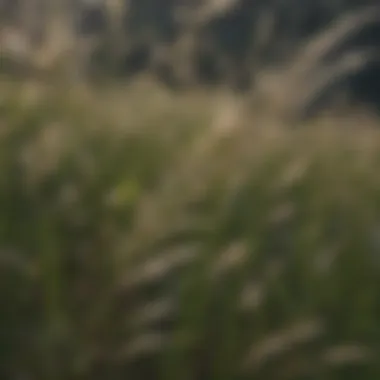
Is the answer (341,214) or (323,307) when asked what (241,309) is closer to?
(323,307)

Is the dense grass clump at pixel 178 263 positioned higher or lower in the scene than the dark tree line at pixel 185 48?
lower

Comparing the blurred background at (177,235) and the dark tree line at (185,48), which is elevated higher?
the dark tree line at (185,48)

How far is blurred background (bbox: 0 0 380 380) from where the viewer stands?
170cm

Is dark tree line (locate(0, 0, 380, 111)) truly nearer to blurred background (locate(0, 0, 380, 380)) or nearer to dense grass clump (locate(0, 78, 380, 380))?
blurred background (locate(0, 0, 380, 380))

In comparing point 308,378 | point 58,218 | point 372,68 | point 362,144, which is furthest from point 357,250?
point 372,68

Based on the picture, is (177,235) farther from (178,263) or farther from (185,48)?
(185,48)

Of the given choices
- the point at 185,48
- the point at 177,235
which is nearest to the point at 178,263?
Result: the point at 177,235

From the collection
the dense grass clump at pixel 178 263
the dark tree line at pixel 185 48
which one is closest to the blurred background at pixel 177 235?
the dense grass clump at pixel 178 263

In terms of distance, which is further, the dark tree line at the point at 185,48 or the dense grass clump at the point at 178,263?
the dark tree line at the point at 185,48

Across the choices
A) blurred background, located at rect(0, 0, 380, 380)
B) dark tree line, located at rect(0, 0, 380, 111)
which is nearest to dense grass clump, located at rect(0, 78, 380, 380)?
blurred background, located at rect(0, 0, 380, 380)

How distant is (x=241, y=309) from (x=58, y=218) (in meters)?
0.38

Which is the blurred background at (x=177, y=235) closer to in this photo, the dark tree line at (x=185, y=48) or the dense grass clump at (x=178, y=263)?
the dense grass clump at (x=178, y=263)

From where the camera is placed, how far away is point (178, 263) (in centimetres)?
174

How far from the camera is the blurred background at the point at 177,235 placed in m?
1.70
